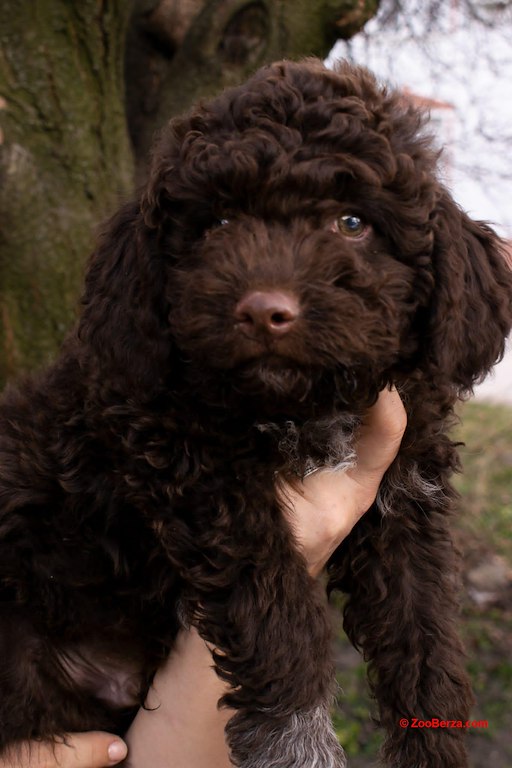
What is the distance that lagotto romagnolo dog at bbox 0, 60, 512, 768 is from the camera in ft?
6.81

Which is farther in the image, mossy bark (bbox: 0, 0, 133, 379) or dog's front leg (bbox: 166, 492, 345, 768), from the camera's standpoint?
mossy bark (bbox: 0, 0, 133, 379)

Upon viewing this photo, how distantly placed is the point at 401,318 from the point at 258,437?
54 cm

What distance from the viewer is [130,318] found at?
231 centimetres

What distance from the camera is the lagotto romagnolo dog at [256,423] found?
6.81 feet

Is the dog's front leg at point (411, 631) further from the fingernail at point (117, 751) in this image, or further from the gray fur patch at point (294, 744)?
the fingernail at point (117, 751)

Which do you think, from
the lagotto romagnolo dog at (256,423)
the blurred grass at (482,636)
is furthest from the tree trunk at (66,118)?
the blurred grass at (482,636)

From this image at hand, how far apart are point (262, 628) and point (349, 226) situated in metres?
1.16

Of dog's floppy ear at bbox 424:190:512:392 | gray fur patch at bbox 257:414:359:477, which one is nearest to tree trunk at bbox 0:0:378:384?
gray fur patch at bbox 257:414:359:477

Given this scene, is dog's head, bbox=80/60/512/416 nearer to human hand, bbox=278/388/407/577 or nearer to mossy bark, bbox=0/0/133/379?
human hand, bbox=278/388/407/577

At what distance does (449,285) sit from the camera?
7.32ft

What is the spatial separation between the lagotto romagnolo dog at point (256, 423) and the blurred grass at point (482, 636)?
105 centimetres

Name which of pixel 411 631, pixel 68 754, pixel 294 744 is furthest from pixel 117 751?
pixel 411 631

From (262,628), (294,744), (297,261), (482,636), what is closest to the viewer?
(297,261)

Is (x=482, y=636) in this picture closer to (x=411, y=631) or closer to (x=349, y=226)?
(x=411, y=631)
